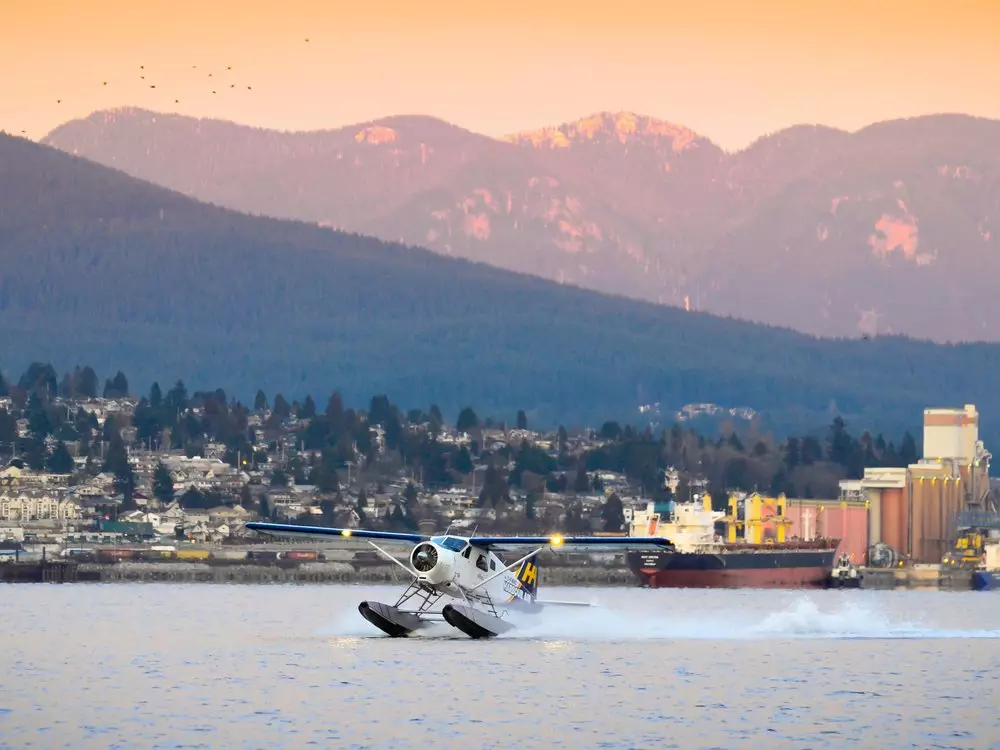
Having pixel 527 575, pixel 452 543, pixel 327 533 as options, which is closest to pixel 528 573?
pixel 527 575

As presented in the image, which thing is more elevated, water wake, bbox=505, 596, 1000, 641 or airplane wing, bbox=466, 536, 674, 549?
airplane wing, bbox=466, 536, 674, 549

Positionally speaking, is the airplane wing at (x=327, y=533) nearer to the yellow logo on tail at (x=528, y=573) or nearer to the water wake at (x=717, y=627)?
the yellow logo on tail at (x=528, y=573)

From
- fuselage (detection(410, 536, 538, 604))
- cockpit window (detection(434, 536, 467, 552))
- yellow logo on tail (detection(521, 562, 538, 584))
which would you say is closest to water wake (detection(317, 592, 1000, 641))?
yellow logo on tail (detection(521, 562, 538, 584))

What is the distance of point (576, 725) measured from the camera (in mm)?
61281

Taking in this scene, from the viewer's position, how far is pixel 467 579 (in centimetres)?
8131

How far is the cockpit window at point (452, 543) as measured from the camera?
80000mm

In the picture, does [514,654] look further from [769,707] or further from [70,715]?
[70,715]

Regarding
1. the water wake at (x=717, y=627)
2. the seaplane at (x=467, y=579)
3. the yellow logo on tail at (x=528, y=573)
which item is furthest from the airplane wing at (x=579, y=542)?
the water wake at (x=717, y=627)

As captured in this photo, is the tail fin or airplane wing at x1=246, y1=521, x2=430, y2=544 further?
the tail fin

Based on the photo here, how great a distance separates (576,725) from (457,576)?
19565 mm

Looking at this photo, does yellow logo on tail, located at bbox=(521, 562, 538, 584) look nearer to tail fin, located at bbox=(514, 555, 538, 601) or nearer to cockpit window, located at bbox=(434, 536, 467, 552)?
tail fin, located at bbox=(514, 555, 538, 601)

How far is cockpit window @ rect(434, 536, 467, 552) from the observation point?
262 feet

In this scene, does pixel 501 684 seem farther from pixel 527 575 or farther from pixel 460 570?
pixel 527 575

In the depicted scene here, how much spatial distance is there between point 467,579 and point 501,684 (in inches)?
455
